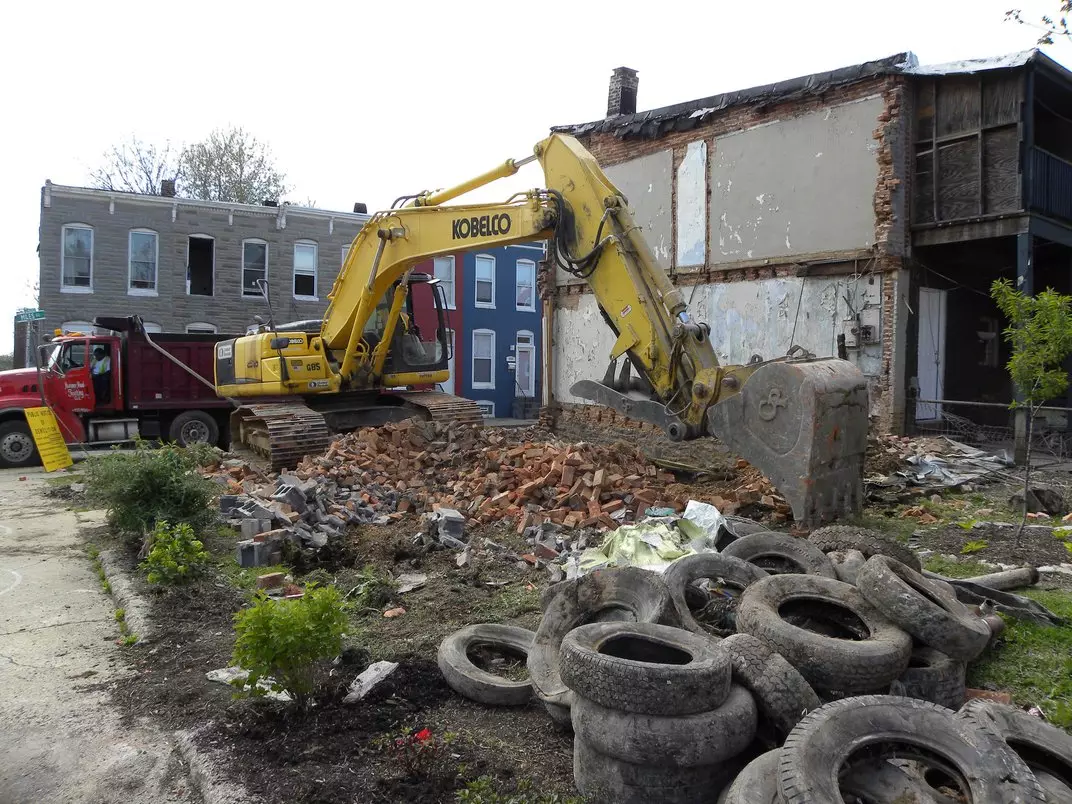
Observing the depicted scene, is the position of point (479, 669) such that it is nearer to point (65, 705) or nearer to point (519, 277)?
point (65, 705)

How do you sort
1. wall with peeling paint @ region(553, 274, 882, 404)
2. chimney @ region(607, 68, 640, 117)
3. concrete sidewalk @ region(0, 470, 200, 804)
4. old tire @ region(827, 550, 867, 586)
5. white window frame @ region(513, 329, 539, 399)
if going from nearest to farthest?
concrete sidewalk @ region(0, 470, 200, 804) → old tire @ region(827, 550, 867, 586) → wall with peeling paint @ region(553, 274, 882, 404) → chimney @ region(607, 68, 640, 117) → white window frame @ region(513, 329, 539, 399)

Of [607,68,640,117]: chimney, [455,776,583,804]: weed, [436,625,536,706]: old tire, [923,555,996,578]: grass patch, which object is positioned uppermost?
[607,68,640,117]: chimney

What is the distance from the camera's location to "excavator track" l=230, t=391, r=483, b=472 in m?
12.0

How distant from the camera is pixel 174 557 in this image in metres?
6.57

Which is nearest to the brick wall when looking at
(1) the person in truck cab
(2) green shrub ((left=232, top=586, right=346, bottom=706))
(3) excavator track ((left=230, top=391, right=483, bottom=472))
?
(3) excavator track ((left=230, top=391, right=483, bottom=472))

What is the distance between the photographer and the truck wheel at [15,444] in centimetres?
1577

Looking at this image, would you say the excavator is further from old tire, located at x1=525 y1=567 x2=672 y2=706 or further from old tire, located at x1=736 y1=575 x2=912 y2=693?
old tire, located at x1=525 y1=567 x2=672 y2=706

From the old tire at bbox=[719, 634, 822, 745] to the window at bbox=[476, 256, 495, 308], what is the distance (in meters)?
27.1

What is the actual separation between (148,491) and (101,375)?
11.4 metres

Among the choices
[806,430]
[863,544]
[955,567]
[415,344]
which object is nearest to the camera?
[863,544]

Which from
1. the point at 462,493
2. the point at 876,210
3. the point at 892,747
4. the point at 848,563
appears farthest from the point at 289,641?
the point at 876,210

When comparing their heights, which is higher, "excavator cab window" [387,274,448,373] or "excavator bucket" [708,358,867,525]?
"excavator cab window" [387,274,448,373]

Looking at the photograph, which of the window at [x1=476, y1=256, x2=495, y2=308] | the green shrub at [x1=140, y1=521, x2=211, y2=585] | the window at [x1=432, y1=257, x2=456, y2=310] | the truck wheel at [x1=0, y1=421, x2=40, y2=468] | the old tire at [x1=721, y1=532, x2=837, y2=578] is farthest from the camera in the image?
the window at [x1=476, y1=256, x2=495, y2=308]

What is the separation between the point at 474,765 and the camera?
351 cm
